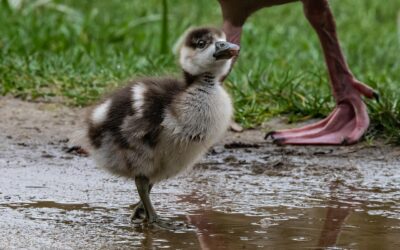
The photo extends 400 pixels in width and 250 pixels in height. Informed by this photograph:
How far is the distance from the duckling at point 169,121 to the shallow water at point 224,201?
0.74 feet

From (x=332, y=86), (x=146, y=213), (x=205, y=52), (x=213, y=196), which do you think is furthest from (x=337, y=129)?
(x=146, y=213)

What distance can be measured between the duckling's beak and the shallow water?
712mm

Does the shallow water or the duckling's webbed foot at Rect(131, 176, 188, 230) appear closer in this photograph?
the shallow water

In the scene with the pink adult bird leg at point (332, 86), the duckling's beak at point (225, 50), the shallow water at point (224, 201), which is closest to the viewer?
the shallow water at point (224, 201)

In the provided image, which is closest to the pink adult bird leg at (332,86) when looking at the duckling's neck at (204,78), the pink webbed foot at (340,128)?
the pink webbed foot at (340,128)

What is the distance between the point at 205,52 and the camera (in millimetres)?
4730

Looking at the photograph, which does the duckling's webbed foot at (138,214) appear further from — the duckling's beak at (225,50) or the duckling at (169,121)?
the duckling's beak at (225,50)

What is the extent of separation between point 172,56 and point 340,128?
1.98 m

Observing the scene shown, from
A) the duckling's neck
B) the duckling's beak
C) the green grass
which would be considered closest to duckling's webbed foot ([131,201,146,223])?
the duckling's neck

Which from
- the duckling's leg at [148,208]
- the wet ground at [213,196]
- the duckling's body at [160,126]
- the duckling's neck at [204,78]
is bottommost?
the wet ground at [213,196]

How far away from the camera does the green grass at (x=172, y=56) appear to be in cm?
720

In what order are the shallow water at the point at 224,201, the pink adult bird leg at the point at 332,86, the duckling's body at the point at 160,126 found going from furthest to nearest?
the pink adult bird leg at the point at 332,86, the duckling's body at the point at 160,126, the shallow water at the point at 224,201

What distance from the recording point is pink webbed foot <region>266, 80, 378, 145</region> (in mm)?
6520

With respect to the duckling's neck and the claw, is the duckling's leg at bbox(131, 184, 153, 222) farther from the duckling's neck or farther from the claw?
the claw
